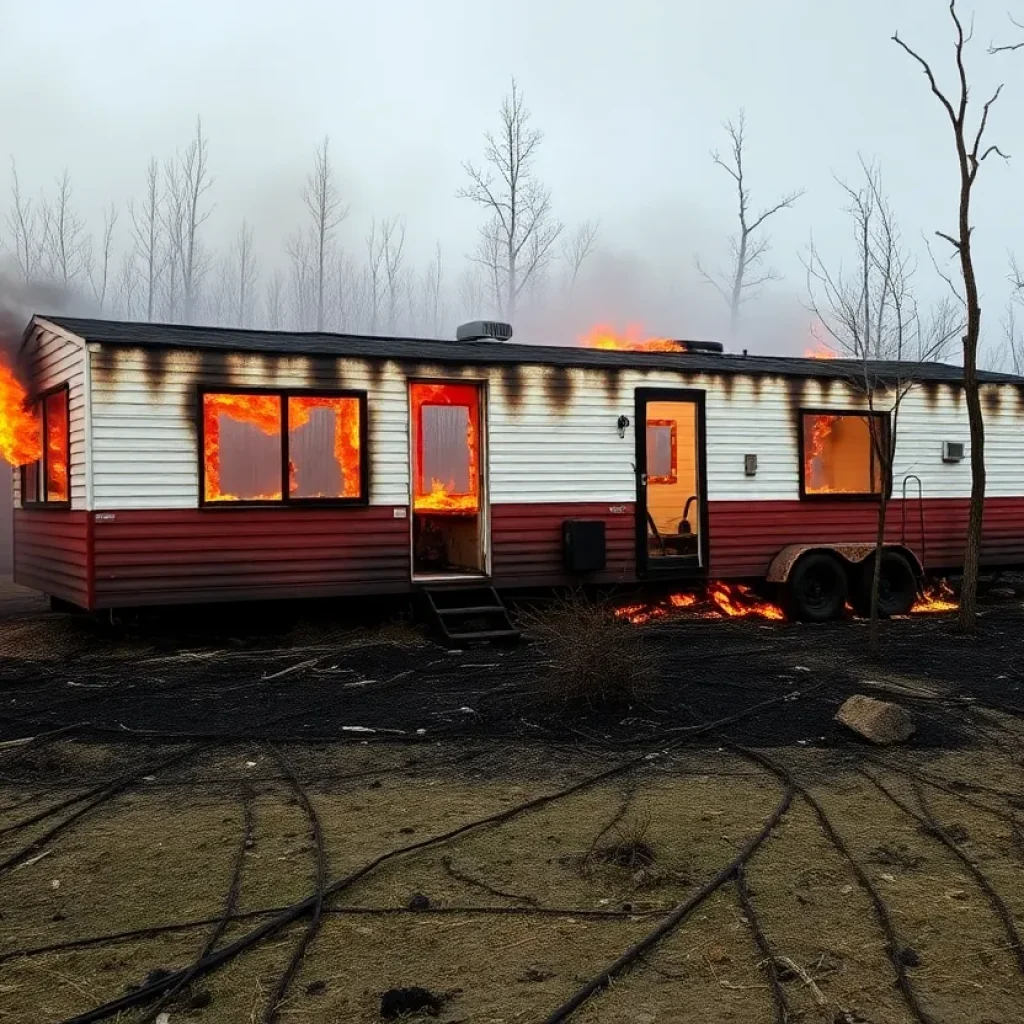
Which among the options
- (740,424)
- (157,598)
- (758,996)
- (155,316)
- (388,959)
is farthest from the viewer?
(155,316)

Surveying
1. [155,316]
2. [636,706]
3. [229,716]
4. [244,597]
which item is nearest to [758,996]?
[636,706]

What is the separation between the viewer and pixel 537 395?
1040 cm

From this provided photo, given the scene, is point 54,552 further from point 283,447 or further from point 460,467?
point 460,467

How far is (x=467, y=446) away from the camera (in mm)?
11789

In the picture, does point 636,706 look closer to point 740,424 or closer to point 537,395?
point 537,395

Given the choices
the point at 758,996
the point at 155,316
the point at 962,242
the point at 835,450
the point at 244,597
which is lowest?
the point at 758,996

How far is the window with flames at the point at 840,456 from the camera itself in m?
11.7

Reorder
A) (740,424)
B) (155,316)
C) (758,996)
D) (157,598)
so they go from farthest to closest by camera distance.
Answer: (155,316)
(740,424)
(157,598)
(758,996)

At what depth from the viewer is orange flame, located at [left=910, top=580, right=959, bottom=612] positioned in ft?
40.2

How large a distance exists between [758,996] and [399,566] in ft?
23.7

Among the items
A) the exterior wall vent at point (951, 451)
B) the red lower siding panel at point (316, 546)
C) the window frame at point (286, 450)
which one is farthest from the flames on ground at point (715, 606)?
the window frame at point (286, 450)

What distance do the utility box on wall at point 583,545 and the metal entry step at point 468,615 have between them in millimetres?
904

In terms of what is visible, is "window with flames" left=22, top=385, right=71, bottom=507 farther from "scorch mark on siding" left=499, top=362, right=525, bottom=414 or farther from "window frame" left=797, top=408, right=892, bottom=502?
"window frame" left=797, top=408, right=892, bottom=502

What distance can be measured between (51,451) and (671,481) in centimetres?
745
